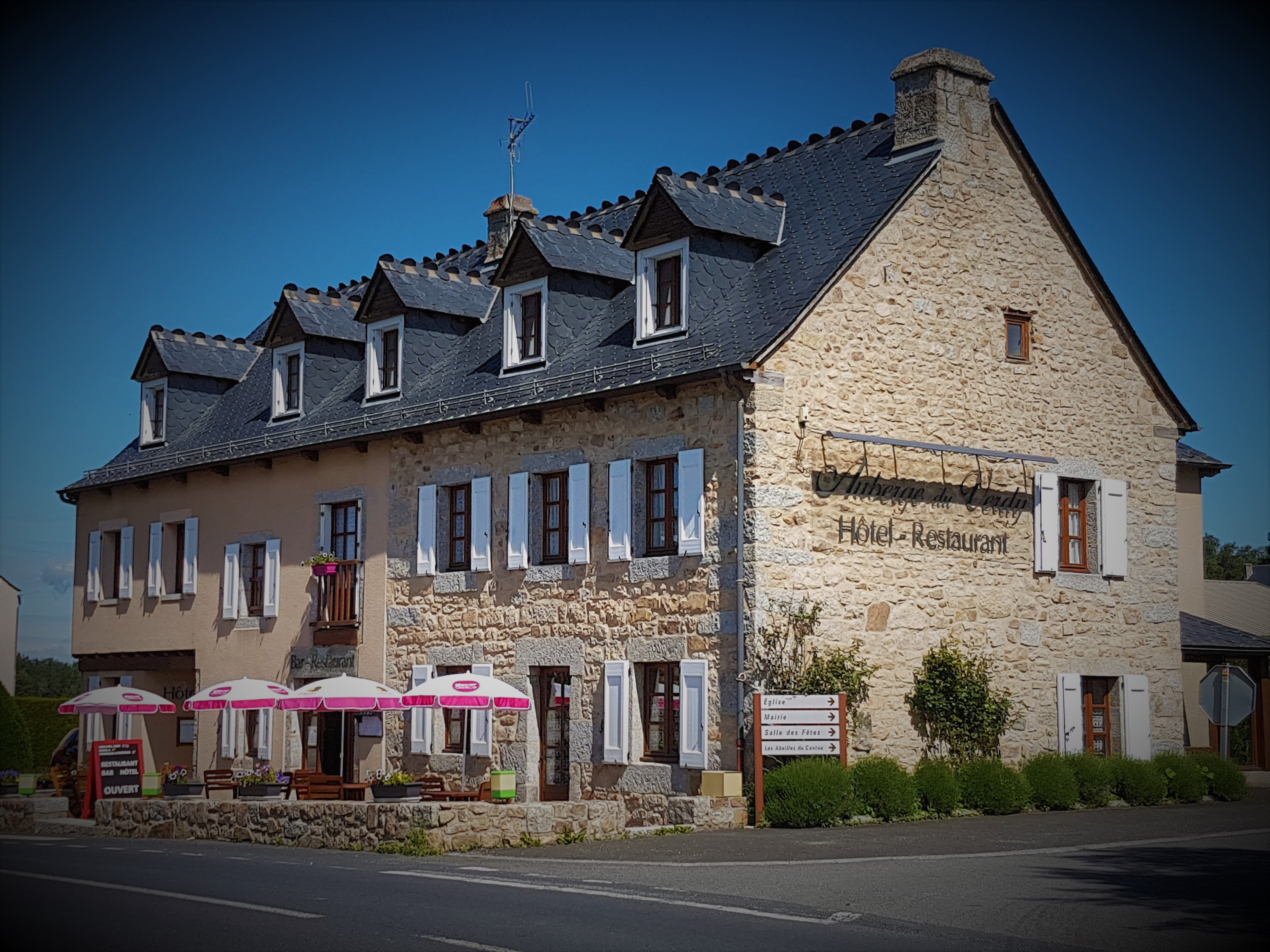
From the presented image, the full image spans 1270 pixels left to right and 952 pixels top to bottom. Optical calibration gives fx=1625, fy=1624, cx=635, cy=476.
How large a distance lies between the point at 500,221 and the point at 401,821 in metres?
14.5

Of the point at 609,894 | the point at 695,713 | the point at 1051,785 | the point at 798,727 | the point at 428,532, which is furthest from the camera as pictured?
the point at 428,532

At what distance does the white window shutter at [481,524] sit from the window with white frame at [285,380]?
5.90 meters

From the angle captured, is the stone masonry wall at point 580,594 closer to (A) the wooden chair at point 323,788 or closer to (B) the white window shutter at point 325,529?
(B) the white window shutter at point 325,529

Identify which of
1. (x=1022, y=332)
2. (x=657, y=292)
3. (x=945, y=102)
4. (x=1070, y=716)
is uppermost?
(x=945, y=102)

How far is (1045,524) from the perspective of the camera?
70.4 ft

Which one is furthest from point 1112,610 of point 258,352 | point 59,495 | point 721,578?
point 59,495

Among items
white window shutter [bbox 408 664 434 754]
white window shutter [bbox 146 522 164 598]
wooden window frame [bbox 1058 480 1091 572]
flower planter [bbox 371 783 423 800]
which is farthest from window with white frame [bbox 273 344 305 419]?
wooden window frame [bbox 1058 480 1091 572]

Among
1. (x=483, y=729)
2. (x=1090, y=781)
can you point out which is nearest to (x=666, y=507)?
(x=483, y=729)

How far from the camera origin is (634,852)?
1538 centimetres

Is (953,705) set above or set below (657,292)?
below

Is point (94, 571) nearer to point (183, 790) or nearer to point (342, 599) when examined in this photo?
point (342, 599)

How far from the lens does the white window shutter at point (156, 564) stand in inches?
1152

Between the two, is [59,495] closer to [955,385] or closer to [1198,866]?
[955,385]

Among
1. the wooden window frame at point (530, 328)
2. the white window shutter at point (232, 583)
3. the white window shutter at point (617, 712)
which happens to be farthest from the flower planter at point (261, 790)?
the wooden window frame at point (530, 328)
